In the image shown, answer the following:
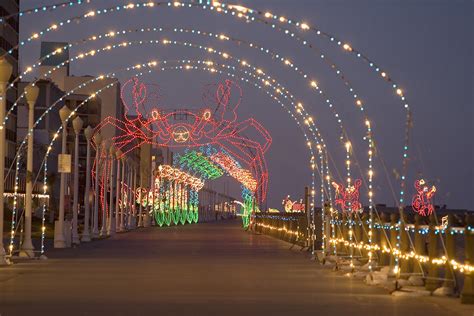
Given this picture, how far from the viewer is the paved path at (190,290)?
18.1 m

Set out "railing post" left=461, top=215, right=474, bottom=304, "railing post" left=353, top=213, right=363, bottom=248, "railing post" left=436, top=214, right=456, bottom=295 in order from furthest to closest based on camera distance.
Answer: "railing post" left=353, top=213, right=363, bottom=248, "railing post" left=436, top=214, right=456, bottom=295, "railing post" left=461, top=215, right=474, bottom=304

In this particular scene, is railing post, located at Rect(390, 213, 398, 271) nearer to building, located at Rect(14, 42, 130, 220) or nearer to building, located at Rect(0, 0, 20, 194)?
building, located at Rect(14, 42, 130, 220)

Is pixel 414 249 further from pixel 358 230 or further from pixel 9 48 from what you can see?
pixel 9 48

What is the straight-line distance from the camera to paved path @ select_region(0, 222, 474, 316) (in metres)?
18.1

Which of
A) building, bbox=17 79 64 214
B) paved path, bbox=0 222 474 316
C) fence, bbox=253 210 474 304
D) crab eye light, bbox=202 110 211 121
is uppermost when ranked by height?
building, bbox=17 79 64 214

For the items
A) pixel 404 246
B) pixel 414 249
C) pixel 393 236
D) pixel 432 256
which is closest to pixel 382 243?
pixel 393 236

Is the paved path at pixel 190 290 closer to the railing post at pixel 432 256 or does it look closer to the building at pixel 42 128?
the railing post at pixel 432 256

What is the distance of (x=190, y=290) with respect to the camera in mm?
22141

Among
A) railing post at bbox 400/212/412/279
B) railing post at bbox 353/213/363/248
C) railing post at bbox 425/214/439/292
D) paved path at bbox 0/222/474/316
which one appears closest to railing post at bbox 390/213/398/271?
paved path at bbox 0/222/474/316

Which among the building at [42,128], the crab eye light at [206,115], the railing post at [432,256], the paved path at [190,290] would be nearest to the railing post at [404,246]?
the paved path at [190,290]

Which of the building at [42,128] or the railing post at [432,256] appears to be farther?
the building at [42,128]

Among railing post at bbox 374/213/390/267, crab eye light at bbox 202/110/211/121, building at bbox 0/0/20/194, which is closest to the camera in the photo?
railing post at bbox 374/213/390/267

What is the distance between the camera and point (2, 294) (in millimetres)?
20766

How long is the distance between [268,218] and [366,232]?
143 feet
